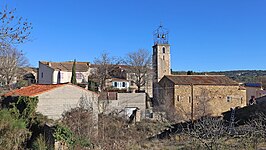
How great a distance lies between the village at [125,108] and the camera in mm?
11352

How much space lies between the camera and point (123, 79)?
4741cm

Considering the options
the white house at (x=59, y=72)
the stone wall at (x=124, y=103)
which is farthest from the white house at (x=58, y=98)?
the white house at (x=59, y=72)

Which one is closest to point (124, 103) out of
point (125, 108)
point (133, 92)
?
point (125, 108)

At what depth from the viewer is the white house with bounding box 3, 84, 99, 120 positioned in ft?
67.0

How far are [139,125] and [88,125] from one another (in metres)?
10.4

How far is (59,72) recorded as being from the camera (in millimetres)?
43938

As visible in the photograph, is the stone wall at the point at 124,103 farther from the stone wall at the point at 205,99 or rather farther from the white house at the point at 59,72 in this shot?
the white house at the point at 59,72

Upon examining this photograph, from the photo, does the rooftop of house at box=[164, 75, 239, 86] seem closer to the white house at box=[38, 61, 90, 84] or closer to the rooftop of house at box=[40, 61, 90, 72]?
the white house at box=[38, 61, 90, 84]

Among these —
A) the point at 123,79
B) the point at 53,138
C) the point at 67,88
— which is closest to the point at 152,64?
the point at 123,79

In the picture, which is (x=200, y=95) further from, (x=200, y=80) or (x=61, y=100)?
(x=61, y=100)

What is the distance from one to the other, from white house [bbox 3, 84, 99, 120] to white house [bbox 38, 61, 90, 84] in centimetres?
2119

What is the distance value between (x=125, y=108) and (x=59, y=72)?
17455mm

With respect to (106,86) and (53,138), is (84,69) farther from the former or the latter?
(53,138)

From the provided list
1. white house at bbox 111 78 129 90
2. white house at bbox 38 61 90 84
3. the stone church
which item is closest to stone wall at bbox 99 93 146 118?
the stone church
